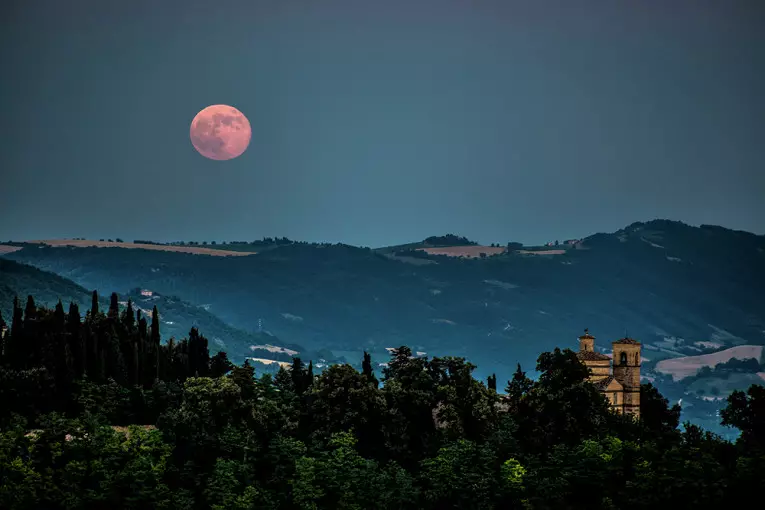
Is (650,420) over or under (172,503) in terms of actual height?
over

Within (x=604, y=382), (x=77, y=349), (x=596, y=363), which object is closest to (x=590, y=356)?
(x=596, y=363)

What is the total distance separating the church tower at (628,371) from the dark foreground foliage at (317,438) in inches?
474

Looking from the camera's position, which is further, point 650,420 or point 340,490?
point 650,420

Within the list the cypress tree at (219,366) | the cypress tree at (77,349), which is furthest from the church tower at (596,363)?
the cypress tree at (77,349)

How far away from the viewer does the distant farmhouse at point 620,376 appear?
166 m

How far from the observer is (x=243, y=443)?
5404 inches

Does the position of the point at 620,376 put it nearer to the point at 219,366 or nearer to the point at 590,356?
the point at 590,356

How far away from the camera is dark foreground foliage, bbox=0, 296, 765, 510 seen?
428ft

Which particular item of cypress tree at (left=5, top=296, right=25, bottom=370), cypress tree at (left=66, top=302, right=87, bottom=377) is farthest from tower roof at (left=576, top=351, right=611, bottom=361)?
cypress tree at (left=5, top=296, right=25, bottom=370)

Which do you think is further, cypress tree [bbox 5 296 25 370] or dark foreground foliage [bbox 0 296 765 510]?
cypress tree [bbox 5 296 25 370]

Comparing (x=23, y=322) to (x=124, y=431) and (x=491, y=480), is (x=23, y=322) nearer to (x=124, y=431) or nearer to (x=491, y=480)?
(x=124, y=431)

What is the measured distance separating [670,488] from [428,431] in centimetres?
2627

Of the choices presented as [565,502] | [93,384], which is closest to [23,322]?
[93,384]

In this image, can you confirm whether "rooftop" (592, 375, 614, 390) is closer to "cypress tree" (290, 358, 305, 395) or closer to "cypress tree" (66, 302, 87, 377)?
"cypress tree" (290, 358, 305, 395)
